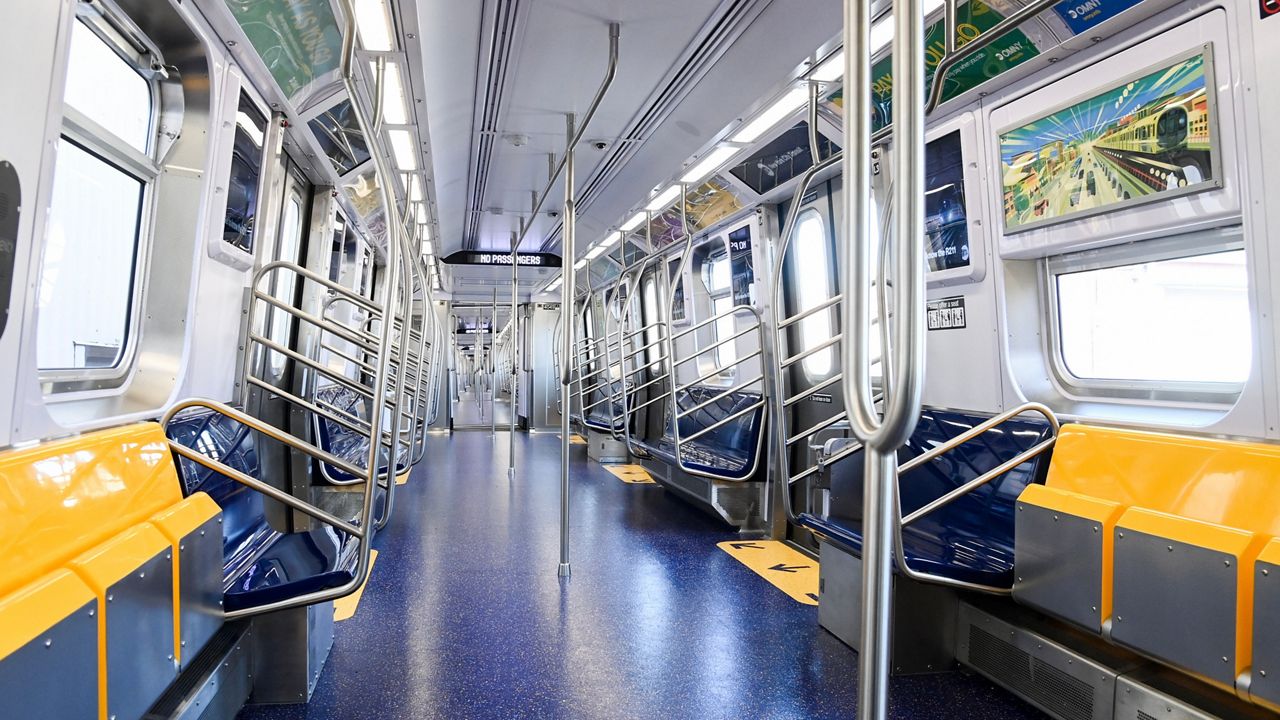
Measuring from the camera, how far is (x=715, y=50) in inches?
140

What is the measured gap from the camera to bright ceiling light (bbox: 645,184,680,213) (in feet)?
18.7

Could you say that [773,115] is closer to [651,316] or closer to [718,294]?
[718,294]

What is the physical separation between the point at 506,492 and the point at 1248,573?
5471 mm

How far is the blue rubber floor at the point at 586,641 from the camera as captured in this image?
236 cm

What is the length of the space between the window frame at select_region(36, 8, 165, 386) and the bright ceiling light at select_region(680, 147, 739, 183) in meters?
3.12

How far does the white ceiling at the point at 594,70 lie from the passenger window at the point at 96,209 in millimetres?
1288

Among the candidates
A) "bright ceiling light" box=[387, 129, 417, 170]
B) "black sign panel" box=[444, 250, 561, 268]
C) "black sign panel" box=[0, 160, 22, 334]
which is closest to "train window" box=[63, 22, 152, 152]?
"black sign panel" box=[0, 160, 22, 334]

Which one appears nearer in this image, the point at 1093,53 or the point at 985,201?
the point at 1093,53

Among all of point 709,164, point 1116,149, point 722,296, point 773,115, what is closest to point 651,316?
point 722,296

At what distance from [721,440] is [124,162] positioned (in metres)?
4.70

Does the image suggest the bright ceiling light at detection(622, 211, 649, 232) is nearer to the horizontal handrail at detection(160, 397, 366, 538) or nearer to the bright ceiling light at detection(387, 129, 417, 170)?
the bright ceiling light at detection(387, 129, 417, 170)

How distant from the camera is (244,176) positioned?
3172mm

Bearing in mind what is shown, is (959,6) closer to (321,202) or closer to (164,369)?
(164,369)

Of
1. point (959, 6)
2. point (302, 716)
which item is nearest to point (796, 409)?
point (959, 6)
